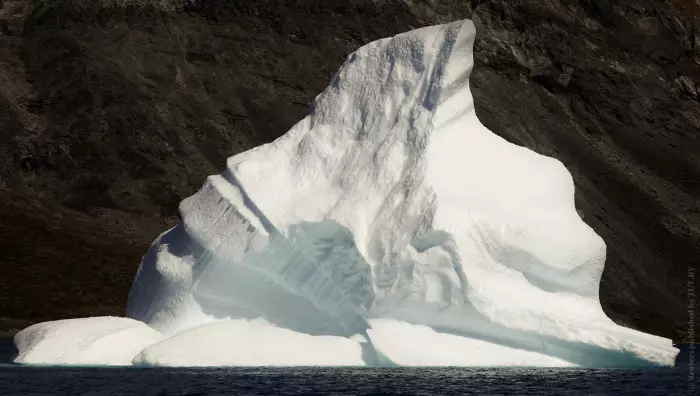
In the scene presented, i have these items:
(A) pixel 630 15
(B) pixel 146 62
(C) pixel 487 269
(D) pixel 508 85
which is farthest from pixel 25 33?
(C) pixel 487 269

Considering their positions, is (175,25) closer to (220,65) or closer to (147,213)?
(220,65)

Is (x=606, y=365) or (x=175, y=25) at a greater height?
(x=175, y=25)

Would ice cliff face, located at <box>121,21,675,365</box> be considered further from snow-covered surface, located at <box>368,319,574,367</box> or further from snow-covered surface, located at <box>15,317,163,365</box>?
snow-covered surface, located at <box>15,317,163,365</box>

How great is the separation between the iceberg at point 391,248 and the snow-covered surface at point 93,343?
67cm

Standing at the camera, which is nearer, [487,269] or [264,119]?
[487,269]

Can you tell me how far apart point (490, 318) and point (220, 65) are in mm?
51965

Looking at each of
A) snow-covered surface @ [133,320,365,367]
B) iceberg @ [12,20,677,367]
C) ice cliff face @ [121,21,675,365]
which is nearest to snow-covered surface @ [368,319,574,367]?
iceberg @ [12,20,677,367]

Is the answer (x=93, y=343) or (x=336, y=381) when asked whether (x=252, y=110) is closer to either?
(x=93, y=343)

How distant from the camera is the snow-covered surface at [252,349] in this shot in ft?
88.4

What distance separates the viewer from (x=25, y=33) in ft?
251

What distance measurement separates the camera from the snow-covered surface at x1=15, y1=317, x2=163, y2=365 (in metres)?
27.9

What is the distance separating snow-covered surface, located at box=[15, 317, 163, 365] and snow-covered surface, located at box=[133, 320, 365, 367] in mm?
856

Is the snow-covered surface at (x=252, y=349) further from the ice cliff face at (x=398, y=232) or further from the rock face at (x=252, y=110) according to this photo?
the rock face at (x=252, y=110)

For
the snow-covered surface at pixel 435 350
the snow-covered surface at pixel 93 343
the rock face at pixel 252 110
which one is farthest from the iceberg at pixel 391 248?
the rock face at pixel 252 110
